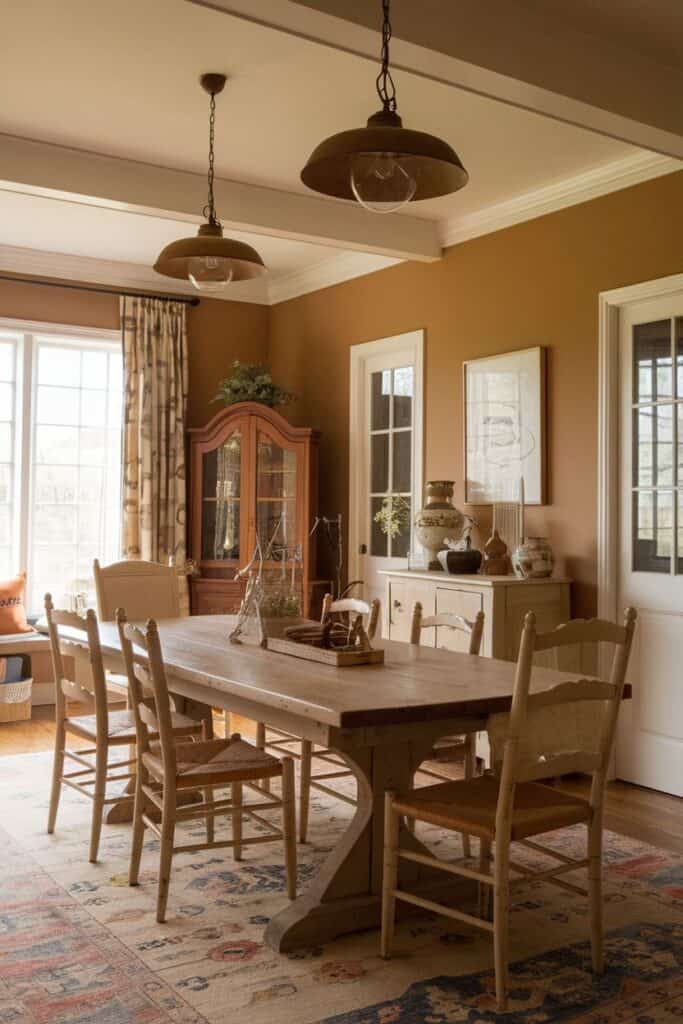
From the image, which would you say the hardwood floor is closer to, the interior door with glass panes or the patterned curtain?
the interior door with glass panes

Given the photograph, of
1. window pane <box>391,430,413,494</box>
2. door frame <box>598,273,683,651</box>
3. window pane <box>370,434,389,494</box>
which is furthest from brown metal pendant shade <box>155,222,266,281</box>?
window pane <box>370,434,389,494</box>

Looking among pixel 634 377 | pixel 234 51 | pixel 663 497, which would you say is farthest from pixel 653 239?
pixel 234 51

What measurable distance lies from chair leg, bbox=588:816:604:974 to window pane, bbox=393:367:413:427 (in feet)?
12.0

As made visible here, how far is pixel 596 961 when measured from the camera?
268 centimetres

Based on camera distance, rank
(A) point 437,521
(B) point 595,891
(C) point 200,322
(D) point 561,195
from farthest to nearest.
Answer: (C) point 200,322 → (A) point 437,521 → (D) point 561,195 → (B) point 595,891

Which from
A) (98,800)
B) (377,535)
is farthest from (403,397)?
(98,800)

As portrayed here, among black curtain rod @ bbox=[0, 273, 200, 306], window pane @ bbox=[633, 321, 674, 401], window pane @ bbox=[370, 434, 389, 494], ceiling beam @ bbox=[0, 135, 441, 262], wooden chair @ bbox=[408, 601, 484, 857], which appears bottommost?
wooden chair @ bbox=[408, 601, 484, 857]

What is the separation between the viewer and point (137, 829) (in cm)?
324

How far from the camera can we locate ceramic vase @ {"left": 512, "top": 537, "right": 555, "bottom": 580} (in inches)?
190

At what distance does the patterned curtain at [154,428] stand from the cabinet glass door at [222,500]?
0.60 ft

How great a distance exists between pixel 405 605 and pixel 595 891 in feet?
8.50

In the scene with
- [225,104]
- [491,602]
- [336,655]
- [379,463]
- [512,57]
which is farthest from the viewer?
[379,463]

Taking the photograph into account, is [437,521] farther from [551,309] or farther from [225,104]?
[225,104]

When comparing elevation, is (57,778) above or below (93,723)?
below
